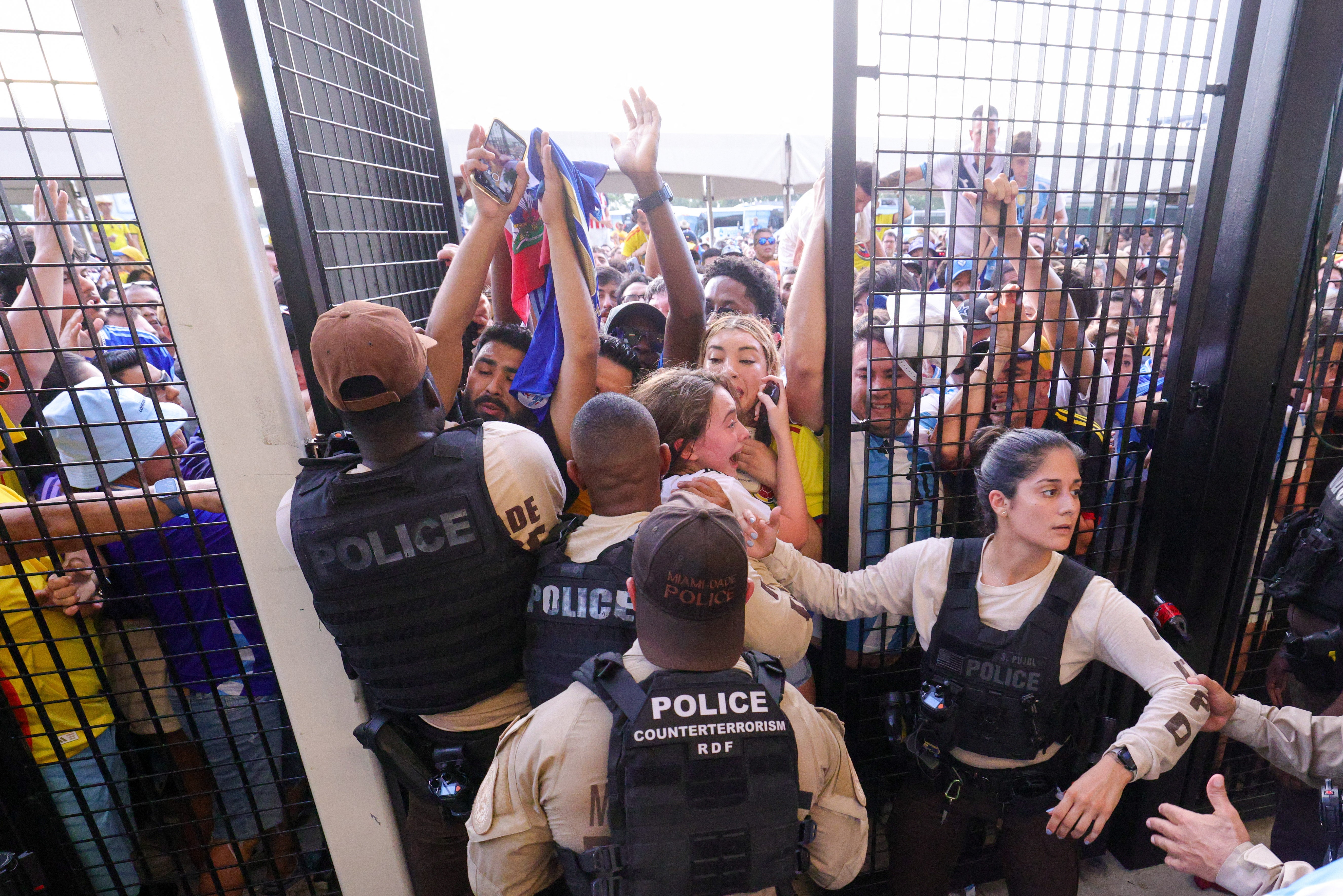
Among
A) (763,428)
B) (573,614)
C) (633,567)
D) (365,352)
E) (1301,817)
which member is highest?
(365,352)

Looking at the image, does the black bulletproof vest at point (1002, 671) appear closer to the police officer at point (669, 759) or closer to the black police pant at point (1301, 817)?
the police officer at point (669, 759)

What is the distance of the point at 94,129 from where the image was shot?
1417 millimetres

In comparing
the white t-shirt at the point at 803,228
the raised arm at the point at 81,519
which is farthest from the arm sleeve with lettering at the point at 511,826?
the white t-shirt at the point at 803,228

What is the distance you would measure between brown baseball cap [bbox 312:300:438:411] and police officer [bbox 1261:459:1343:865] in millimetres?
2619

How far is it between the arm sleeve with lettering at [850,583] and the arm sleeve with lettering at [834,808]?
0.54 meters

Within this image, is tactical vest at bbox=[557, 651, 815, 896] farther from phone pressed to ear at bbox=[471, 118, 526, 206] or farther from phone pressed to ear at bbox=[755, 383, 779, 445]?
phone pressed to ear at bbox=[471, 118, 526, 206]

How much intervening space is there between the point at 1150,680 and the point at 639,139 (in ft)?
6.74

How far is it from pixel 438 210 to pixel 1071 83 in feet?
7.27

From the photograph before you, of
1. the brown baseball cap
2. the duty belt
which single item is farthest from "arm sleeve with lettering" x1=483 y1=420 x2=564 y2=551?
the duty belt

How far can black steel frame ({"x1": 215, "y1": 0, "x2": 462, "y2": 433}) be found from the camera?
5.12 ft

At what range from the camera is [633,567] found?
125 cm

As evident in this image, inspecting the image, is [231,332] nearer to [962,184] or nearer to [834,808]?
[834,808]

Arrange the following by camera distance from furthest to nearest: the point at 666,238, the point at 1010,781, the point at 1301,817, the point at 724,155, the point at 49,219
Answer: the point at 724,155
the point at 666,238
the point at 1301,817
the point at 1010,781
the point at 49,219

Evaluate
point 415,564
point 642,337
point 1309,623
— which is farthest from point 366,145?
point 1309,623
